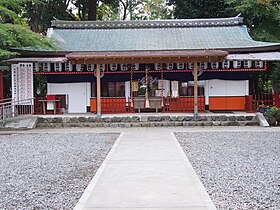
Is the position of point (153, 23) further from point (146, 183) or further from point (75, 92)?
point (146, 183)

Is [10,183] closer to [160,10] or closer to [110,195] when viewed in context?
[110,195]

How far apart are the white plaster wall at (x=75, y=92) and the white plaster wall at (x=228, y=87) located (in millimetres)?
6133

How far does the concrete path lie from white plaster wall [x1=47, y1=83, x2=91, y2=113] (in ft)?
29.8

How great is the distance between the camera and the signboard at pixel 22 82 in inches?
676

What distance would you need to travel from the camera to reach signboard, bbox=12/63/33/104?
17172 millimetres

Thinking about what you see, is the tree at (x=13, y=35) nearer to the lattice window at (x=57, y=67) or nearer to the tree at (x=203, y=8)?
the lattice window at (x=57, y=67)

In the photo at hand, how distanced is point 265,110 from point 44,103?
1026 centimetres

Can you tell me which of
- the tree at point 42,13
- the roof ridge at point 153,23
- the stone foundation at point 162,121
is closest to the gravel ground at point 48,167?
the stone foundation at point 162,121

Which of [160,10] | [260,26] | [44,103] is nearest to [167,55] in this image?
[44,103]

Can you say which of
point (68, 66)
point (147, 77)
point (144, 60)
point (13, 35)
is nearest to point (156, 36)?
point (147, 77)

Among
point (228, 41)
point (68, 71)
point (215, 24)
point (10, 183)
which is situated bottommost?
point (10, 183)

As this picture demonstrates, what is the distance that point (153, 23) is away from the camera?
69.6 ft

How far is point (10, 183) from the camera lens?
6.41 meters

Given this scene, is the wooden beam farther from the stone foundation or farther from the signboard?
the signboard
